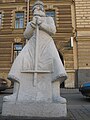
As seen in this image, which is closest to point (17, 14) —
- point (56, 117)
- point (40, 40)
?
point (40, 40)

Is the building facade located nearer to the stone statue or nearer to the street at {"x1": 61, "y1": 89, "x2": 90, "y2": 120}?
the street at {"x1": 61, "y1": 89, "x2": 90, "y2": 120}

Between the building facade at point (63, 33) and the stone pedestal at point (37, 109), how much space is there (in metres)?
14.2

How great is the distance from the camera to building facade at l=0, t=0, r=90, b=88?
1852cm

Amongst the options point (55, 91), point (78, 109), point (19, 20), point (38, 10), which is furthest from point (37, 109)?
point (19, 20)

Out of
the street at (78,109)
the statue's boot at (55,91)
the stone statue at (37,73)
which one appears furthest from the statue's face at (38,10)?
the street at (78,109)

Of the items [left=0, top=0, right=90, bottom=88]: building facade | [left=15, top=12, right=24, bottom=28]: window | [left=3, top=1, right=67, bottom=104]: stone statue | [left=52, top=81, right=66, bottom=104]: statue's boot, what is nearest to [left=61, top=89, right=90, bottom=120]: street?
[left=52, top=81, right=66, bottom=104]: statue's boot

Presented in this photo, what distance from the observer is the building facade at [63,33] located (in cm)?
1852

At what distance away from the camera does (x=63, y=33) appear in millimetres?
19641

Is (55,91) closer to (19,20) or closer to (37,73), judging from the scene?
(37,73)

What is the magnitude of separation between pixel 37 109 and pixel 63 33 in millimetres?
16035

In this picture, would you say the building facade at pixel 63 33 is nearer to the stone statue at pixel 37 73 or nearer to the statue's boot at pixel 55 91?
the stone statue at pixel 37 73

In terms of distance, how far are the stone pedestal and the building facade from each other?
46.6 ft

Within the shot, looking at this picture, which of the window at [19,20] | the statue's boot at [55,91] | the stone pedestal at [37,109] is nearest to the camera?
the stone pedestal at [37,109]

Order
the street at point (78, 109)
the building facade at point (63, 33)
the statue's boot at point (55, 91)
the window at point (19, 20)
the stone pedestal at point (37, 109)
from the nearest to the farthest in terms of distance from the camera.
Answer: the stone pedestal at point (37, 109), the statue's boot at point (55, 91), the street at point (78, 109), the building facade at point (63, 33), the window at point (19, 20)
